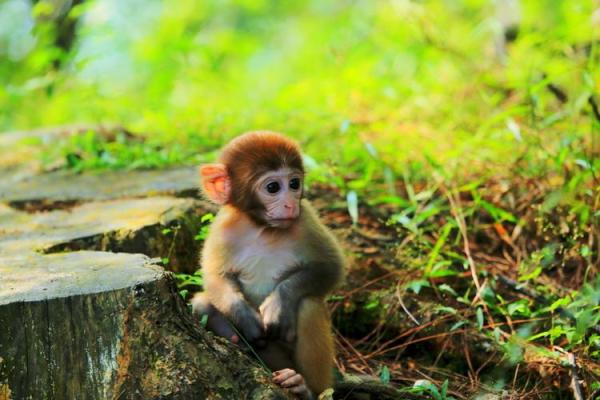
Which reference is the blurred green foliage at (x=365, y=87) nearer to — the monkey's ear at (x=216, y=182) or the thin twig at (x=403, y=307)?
the thin twig at (x=403, y=307)

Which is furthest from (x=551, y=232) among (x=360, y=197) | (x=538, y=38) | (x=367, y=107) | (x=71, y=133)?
(x=71, y=133)

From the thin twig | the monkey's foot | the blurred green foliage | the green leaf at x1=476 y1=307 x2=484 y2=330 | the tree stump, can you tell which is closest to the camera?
the tree stump

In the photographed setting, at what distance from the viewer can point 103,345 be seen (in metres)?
3.01

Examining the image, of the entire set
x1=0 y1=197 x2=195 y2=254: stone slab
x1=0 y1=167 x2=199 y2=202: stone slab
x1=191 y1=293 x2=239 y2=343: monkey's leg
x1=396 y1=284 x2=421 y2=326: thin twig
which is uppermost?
x1=0 y1=197 x2=195 y2=254: stone slab

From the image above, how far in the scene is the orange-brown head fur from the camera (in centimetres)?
382

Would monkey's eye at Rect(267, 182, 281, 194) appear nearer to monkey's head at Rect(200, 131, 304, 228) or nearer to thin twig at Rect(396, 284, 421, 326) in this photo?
monkey's head at Rect(200, 131, 304, 228)

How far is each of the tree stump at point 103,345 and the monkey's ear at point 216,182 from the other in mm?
908

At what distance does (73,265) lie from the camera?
342 cm

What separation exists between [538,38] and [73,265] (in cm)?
445

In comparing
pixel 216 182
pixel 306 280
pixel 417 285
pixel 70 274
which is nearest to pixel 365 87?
pixel 417 285

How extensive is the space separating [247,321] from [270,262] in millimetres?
368

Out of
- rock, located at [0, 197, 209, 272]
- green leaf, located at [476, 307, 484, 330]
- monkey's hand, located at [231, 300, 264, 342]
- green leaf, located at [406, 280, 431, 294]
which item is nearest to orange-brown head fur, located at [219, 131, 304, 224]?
monkey's hand, located at [231, 300, 264, 342]

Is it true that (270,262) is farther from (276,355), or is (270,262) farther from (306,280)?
(276,355)

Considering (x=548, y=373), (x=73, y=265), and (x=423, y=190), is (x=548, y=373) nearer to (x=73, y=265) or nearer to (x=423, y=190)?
(x=423, y=190)
